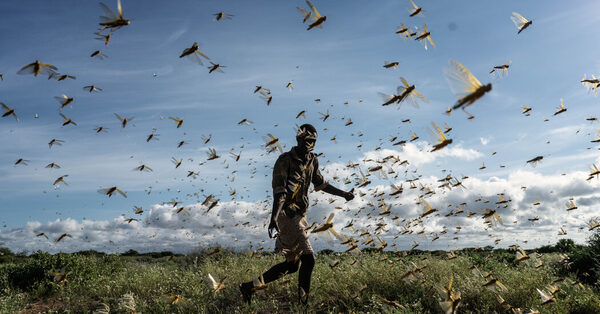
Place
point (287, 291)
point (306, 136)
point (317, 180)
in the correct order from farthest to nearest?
point (287, 291) < point (317, 180) < point (306, 136)

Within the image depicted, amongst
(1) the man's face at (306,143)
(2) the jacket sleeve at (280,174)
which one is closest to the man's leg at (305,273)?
(2) the jacket sleeve at (280,174)

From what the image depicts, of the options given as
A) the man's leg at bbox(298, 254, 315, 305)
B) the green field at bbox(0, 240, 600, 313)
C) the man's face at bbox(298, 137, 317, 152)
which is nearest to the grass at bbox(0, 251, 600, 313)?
the green field at bbox(0, 240, 600, 313)

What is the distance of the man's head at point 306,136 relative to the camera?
519 centimetres

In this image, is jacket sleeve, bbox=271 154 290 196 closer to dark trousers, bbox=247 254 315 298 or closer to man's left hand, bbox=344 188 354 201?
dark trousers, bbox=247 254 315 298

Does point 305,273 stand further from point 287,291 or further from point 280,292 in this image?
point 280,292

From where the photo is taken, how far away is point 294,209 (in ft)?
16.6

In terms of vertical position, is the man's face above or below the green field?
above

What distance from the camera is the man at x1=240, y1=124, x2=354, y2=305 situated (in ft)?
16.3

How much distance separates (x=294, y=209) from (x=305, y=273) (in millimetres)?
947

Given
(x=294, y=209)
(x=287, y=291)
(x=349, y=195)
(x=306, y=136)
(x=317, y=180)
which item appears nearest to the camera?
(x=294, y=209)

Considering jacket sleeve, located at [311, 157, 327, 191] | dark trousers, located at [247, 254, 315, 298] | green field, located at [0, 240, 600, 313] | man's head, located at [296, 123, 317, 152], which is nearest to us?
dark trousers, located at [247, 254, 315, 298]

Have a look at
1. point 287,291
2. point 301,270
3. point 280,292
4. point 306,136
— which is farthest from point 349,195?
point 280,292

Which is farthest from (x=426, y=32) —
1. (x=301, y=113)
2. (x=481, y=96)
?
(x=481, y=96)

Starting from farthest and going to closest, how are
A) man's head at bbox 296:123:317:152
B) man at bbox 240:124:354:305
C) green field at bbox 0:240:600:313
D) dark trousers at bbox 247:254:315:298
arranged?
green field at bbox 0:240:600:313, man's head at bbox 296:123:317:152, dark trousers at bbox 247:254:315:298, man at bbox 240:124:354:305
